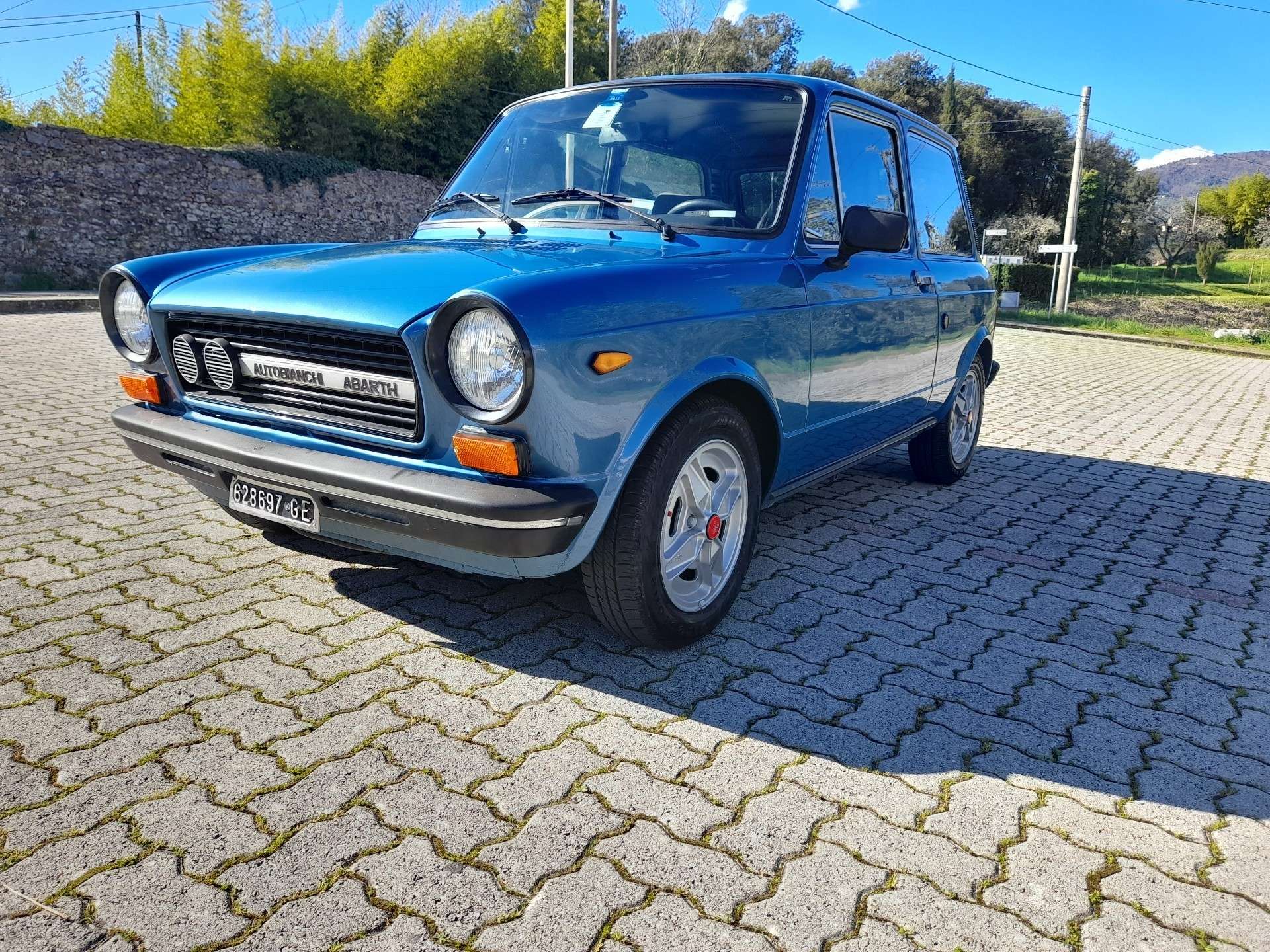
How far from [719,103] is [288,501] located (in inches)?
85.8

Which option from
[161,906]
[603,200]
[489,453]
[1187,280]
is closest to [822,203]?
[603,200]

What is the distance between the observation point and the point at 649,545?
8.89 feet

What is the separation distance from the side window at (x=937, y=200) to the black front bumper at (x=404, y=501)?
306 centimetres

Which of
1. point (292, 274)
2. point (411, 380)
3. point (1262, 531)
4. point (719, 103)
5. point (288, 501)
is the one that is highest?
point (719, 103)

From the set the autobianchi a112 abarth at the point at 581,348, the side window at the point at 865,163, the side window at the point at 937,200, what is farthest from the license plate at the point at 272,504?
the side window at the point at 937,200

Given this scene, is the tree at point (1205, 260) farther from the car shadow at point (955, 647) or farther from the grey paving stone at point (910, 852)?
the grey paving stone at point (910, 852)

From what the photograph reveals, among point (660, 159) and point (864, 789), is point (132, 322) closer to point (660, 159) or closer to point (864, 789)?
point (660, 159)

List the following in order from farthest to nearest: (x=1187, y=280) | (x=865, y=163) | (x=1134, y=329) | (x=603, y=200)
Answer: (x=1187, y=280)
(x=1134, y=329)
(x=865, y=163)
(x=603, y=200)

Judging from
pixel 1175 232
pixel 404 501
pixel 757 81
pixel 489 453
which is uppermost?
pixel 1175 232

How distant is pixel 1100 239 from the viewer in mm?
44875

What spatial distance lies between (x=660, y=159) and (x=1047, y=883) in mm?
2692

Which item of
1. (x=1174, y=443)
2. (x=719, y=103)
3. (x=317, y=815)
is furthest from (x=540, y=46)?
(x=317, y=815)

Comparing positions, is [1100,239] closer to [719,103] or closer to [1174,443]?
[1174,443]

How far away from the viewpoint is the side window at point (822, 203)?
352 centimetres
